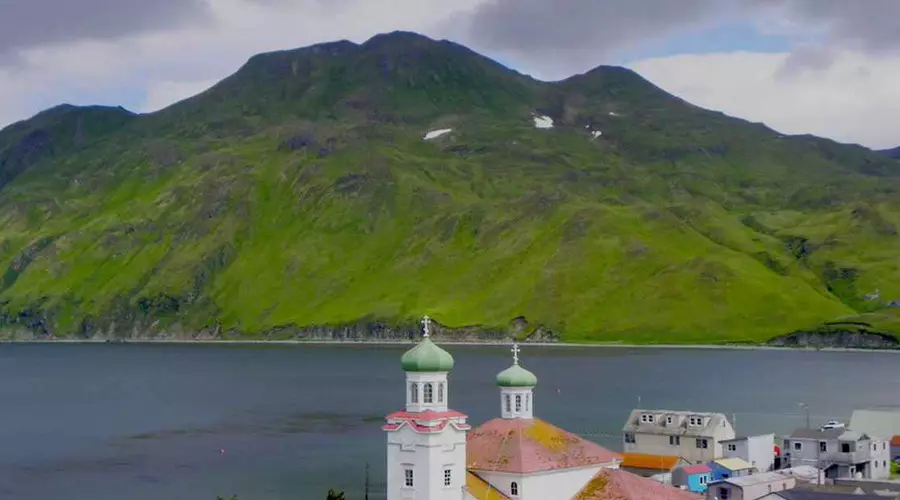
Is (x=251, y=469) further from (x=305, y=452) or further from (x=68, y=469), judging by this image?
(x=68, y=469)

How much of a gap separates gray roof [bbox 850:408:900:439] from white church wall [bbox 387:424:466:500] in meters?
61.1

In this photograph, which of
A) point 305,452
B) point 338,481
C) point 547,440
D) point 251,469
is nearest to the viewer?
point 547,440

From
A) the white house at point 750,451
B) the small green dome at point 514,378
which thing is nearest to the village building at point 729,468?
the white house at point 750,451

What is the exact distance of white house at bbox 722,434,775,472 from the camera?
100125 mm

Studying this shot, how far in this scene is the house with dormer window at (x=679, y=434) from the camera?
4090 inches

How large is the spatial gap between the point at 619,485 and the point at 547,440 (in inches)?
177

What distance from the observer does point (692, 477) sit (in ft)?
297

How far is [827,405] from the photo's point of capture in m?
191

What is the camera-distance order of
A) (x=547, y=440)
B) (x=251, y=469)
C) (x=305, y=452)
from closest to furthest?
(x=547, y=440)
(x=251, y=469)
(x=305, y=452)

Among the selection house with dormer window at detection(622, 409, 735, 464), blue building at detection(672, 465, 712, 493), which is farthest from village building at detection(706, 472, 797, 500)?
house with dormer window at detection(622, 409, 735, 464)

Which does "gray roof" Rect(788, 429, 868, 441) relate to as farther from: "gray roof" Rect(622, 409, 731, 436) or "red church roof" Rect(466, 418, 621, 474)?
"red church roof" Rect(466, 418, 621, 474)

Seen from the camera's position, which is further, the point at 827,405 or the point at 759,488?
the point at 827,405

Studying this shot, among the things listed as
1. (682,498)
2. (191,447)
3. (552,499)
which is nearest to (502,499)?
(552,499)

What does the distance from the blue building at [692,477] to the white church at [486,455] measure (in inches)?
782
